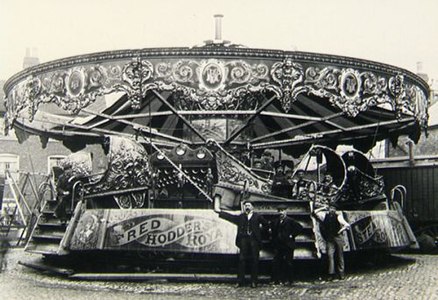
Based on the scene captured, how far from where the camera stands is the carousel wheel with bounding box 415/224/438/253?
24344 millimetres

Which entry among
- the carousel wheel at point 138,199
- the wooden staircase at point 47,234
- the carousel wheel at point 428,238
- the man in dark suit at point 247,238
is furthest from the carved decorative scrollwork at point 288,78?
the carousel wheel at point 428,238

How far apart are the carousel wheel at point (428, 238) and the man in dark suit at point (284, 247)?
11.1 m

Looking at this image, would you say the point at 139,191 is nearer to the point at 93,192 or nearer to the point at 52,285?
the point at 93,192

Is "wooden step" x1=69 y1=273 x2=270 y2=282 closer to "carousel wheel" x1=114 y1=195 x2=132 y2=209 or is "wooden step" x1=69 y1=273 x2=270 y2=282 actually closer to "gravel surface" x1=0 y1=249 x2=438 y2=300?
"gravel surface" x1=0 y1=249 x2=438 y2=300

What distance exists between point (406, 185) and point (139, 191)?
1394cm

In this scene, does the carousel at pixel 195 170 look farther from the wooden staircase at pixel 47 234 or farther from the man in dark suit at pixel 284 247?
the man in dark suit at pixel 284 247

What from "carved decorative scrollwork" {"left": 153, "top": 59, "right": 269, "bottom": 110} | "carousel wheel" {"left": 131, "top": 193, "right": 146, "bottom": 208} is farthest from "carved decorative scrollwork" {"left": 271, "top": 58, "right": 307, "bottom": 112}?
"carousel wheel" {"left": 131, "top": 193, "right": 146, "bottom": 208}

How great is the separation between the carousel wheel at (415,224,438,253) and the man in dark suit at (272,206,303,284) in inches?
438

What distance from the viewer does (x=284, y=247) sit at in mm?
14781

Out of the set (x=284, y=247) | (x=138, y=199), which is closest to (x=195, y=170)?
(x=138, y=199)

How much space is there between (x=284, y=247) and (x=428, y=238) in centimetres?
1186

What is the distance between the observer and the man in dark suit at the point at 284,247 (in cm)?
1477

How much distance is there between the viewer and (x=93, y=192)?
17578 millimetres

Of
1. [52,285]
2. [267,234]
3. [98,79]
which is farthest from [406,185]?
[52,285]
